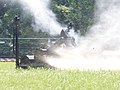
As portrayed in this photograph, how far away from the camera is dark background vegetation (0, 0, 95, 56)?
2345 cm

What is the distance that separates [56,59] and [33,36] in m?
11.9

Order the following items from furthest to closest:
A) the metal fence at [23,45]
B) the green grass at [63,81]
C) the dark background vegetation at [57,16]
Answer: the dark background vegetation at [57,16]
the metal fence at [23,45]
the green grass at [63,81]

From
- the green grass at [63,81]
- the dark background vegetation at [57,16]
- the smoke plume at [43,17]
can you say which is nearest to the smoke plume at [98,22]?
the smoke plume at [43,17]

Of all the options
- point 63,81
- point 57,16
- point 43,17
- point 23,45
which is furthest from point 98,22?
point 63,81

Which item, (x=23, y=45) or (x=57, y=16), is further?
(x=57, y=16)

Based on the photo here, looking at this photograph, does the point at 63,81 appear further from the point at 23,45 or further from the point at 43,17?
the point at 43,17

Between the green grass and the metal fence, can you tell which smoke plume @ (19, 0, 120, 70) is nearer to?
the metal fence

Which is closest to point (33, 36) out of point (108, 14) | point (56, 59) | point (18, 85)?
point (108, 14)

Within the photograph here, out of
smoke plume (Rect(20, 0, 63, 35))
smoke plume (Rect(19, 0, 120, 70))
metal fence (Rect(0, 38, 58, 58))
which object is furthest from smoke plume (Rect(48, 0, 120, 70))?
metal fence (Rect(0, 38, 58, 58))

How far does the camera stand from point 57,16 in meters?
24.2

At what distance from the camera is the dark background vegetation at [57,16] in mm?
23453

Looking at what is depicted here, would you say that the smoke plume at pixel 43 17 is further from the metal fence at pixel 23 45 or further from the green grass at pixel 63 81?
the green grass at pixel 63 81

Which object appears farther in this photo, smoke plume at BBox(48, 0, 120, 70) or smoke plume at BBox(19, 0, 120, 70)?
smoke plume at BBox(19, 0, 120, 70)

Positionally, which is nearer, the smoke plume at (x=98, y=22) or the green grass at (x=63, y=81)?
the green grass at (x=63, y=81)
